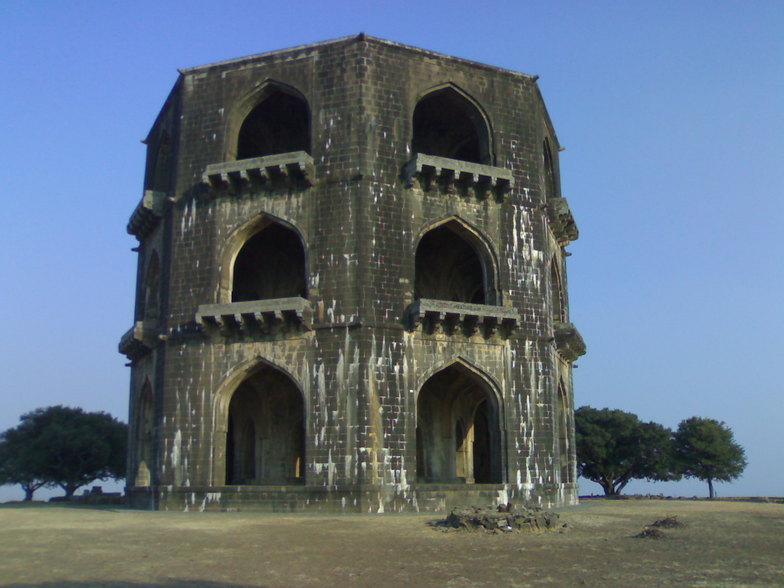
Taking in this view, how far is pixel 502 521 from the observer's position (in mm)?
17188

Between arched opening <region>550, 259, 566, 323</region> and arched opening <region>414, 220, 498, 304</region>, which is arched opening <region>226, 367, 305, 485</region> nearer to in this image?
arched opening <region>414, 220, 498, 304</region>

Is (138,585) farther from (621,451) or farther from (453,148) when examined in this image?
(621,451)

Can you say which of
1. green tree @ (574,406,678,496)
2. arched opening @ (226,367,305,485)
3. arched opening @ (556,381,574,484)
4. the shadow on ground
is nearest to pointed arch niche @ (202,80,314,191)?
arched opening @ (226,367,305,485)

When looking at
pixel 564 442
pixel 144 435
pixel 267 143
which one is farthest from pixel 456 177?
pixel 144 435

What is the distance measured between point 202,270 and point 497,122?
1123 centimetres

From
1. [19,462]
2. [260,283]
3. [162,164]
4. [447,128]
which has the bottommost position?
[19,462]

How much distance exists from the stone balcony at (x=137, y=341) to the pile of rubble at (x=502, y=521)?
1402 centimetres

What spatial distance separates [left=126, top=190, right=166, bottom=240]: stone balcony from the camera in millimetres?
28516

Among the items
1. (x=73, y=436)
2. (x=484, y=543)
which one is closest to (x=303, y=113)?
(x=484, y=543)

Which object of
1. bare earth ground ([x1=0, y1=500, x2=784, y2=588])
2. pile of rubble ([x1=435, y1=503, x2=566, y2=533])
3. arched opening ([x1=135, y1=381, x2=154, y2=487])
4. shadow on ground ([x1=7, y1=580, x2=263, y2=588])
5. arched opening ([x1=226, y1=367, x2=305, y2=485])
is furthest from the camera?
arched opening ([x1=226, y1=367, x2=305, y2=485])

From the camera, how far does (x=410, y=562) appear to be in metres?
12.9

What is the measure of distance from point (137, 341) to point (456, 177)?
12499mm

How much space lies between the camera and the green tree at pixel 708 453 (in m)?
50.6

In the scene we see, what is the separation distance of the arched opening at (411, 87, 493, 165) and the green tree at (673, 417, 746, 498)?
94.9ft
